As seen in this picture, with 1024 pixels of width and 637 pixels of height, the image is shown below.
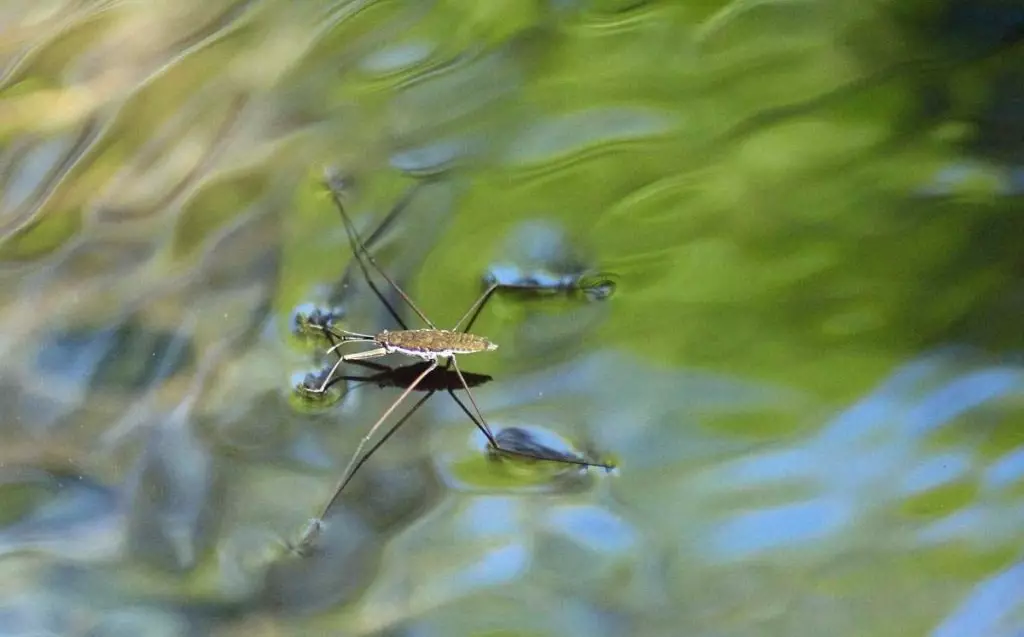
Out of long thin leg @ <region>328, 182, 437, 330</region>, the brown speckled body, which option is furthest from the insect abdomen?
long thin leg @ <region>328, 182, 437, 330</region>

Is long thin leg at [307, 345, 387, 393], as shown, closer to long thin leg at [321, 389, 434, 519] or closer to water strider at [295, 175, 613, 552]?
water strider at [295, 175, 613, 552]

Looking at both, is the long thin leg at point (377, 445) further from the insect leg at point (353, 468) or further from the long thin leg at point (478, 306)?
the long thin leg at point (478, 306)

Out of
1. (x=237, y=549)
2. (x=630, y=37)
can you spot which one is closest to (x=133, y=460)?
(x=237, y=549)

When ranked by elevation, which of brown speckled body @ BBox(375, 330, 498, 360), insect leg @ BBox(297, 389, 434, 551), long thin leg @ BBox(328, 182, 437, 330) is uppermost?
long thin leg @ BBox(328, 182, 437, 330)

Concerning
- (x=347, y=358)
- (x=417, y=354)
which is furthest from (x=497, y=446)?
(x=347, y=358)

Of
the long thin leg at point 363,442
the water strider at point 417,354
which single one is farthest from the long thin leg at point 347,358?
→ the long thin leg at point 363,442

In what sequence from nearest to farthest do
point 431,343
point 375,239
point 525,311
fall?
point 431,343, point 525,311, point 375,239

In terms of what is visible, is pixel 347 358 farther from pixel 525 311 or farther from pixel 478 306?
pixel 525 311
